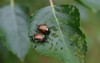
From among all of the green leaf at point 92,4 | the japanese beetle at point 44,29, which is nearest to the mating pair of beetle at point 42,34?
the japanese beetle at point 44,29

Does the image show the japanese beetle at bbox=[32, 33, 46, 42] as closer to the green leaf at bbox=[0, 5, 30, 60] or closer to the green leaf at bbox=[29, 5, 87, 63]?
the green leaf at bbox=[29, 5, 87, 63]

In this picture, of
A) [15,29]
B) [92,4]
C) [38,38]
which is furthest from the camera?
[15,29]

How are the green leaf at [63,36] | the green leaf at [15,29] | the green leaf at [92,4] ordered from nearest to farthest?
the green leaf at [63,36] → the green leaf at [92,4] → the green leaf at [15,29]

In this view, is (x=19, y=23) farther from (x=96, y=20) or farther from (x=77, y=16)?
(x=96, y=20)

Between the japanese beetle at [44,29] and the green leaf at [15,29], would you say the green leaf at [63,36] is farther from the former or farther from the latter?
the green leaf at [15,29]

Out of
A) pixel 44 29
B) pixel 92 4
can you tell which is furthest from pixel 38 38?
pixel 92 4

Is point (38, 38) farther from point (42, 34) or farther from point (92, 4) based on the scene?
point (92, 4)
